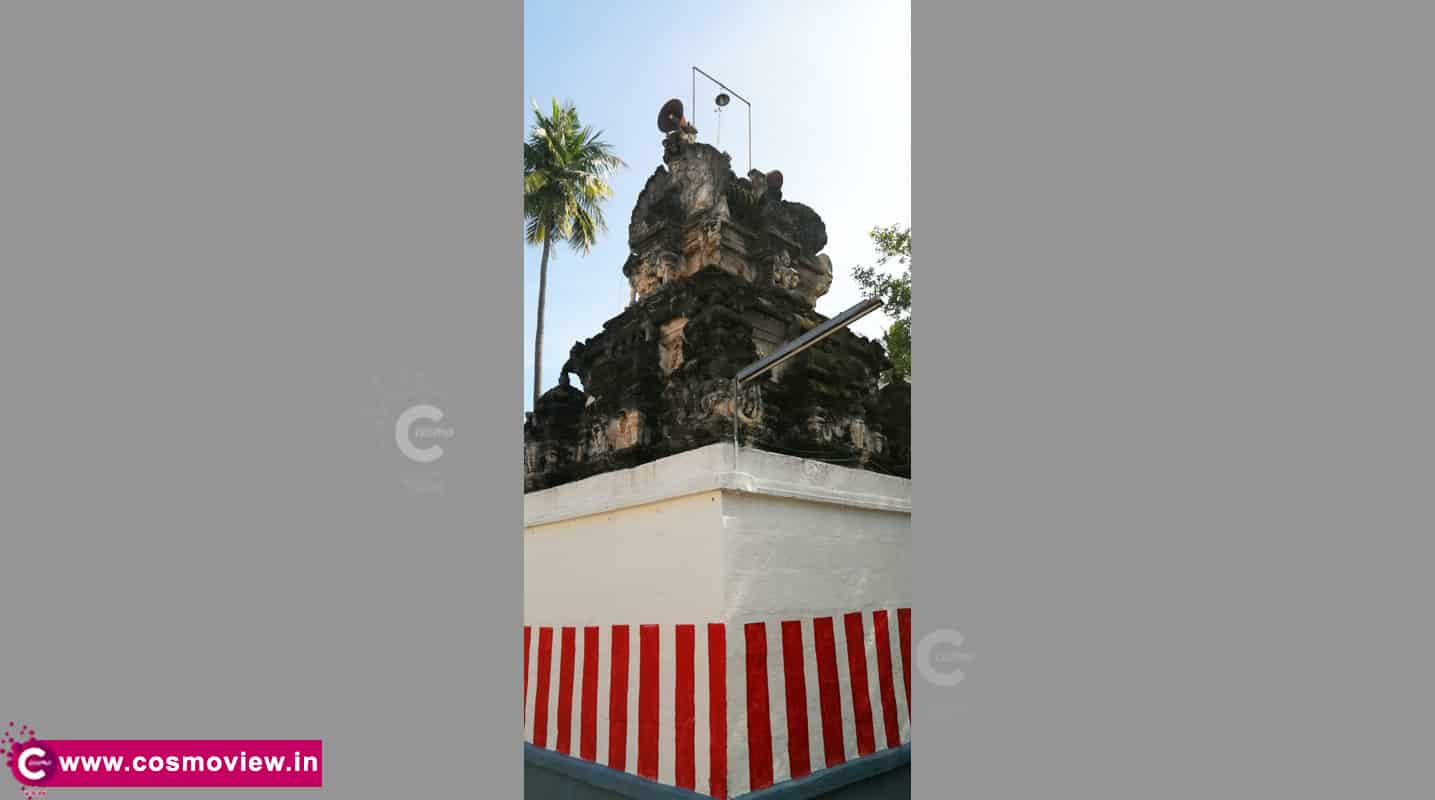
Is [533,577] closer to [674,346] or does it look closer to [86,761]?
[674,346]

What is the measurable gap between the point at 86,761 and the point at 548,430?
6.05 m

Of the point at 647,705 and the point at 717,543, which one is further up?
the point at 717,543

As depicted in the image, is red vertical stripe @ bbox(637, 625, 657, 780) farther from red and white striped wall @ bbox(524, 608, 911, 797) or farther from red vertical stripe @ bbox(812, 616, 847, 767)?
red vertical stripe @ bbox(812, 616, 847, 767)

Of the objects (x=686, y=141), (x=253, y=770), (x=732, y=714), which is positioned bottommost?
(x=732, y=714)

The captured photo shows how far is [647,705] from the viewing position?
15.1ft

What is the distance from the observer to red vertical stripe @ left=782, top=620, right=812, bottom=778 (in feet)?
14.8

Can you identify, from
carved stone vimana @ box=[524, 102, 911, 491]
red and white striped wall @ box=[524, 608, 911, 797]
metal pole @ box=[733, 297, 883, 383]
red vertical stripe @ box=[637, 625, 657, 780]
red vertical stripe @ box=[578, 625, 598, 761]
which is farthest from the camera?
carved stone vimana @ box=[524, 102, 911, 491]

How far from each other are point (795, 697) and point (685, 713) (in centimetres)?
63

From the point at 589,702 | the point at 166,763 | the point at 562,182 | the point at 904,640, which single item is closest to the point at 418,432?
the point at 166,763

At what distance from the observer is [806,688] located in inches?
184

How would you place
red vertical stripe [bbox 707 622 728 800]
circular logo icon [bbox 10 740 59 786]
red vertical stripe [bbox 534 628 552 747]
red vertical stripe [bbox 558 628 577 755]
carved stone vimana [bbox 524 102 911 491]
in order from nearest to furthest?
circular logo icon [bbox 10 740 59 786]
red vertical stripe [bbox 707 622 728 800]
red vertical stripe [bbox 558 628 577 755]
red vertical stripe [bbox 534 628 552 747]
carved stone vimana [bbox 524 102 911 491]

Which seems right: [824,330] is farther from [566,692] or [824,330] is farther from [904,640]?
[566,692]

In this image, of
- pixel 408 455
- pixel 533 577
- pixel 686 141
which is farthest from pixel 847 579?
pixel 686 141

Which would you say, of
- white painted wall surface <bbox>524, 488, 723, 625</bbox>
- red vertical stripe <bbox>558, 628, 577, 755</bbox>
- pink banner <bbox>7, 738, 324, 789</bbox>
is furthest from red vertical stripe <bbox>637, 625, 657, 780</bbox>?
pink banner <bbox>7, 738, 324, 789</bbox>
